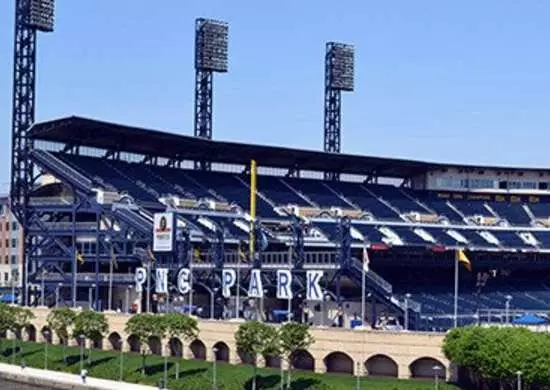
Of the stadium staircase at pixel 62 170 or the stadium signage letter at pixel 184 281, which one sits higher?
the stadium staircase at pixel 62 170

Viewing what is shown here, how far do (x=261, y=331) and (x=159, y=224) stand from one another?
3010 cm

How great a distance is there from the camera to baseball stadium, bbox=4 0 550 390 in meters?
107

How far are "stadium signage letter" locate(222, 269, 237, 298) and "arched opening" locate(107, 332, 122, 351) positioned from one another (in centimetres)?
1037

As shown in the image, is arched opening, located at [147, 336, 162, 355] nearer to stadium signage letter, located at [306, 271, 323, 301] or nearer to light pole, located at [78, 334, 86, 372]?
light pole, located at [78, 334, 86, 372]

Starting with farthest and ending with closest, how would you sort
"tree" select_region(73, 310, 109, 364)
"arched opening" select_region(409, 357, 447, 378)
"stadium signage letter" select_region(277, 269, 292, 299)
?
"tree" select_region(73, 310, 109, 364), "stadium signage letter" select_region(277, 269, 292, 299), "arched opening" select_region(409, 357, 447, 378)

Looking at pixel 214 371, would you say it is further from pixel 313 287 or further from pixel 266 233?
pixel 266 233

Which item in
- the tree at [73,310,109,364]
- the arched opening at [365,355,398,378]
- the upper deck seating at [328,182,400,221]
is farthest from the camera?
the upper deck seating at [328,182,400,221]

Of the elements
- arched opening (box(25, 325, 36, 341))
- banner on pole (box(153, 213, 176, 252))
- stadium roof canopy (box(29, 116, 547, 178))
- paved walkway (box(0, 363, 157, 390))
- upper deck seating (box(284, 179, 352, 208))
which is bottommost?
paved walkway (box(0, 363, 157, 390))

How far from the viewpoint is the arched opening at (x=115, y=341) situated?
103125 millimetres

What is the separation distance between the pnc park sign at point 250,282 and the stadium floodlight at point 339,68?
5783 cm

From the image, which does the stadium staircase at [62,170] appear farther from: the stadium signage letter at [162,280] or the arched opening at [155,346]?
the arched opening at [155,346]

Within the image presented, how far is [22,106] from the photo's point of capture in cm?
12656

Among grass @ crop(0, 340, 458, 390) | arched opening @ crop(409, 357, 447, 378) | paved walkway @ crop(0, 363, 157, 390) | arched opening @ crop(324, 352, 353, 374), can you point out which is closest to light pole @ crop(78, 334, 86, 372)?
grass @ crop(0, 340, 458, 390)

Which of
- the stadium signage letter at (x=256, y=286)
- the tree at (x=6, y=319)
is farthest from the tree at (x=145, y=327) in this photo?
the tree at (x=6, y=319)
